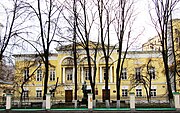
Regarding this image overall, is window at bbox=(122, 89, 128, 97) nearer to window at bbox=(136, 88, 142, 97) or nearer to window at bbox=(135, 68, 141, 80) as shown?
window at bbox=(136, 88, 142, 97)

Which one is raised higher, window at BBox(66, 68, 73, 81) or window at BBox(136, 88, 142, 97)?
window at BBox(66, 68, 73, 81)

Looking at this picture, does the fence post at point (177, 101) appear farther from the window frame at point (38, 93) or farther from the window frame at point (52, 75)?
the window frame at point (38, 93)

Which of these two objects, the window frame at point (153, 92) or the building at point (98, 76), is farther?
the window frame at point (153, 92)

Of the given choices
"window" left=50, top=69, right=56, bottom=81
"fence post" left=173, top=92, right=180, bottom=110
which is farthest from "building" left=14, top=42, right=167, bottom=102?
"fence post" left=173, top=92, right=180, bottom=110

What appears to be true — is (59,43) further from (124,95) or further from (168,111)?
(124,95)

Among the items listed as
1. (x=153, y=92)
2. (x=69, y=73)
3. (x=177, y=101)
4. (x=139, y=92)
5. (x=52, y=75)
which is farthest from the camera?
(x=69, y=73)

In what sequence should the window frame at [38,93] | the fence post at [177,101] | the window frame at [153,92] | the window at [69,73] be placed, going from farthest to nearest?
1. the window at [69,73]
2. the window frame at [38,93]
3. the window frame at [153,92]
4. the fence post at [177,101]

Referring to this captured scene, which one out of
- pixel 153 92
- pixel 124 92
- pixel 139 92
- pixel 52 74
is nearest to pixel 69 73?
pixel 52 74

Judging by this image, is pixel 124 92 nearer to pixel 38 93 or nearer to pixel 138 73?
pixel 138 73

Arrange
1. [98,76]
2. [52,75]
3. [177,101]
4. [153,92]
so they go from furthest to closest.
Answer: [52,75]
[98,76]
[153,92]
[177,101]

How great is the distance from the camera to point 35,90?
48562mm

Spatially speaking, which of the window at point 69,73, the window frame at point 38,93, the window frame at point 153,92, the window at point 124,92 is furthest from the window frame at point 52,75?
the window frame at point 153,92

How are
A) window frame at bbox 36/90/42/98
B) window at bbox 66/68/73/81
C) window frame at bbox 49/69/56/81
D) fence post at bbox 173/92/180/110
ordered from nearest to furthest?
Result: 1. fence post at bbox 173/92/180/110
2. window frame at bbox 36/90/42/98
3. window frame at bbox 49/69/56/81
4. window at bbox 66/68/73/81

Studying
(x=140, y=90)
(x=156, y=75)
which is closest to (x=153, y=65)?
(x=156, y=75)
